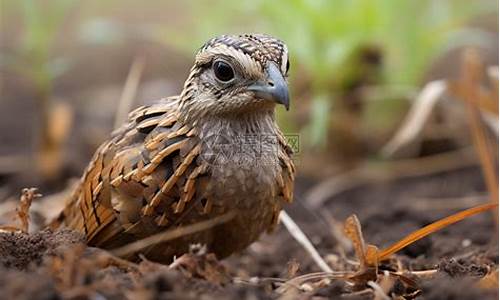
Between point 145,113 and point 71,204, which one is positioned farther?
point 71,204

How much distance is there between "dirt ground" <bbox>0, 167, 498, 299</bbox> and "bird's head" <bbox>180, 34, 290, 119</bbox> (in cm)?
62

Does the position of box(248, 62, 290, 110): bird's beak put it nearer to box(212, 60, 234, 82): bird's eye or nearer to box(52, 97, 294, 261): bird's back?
box(212, 60, 234, 82): bird's eye

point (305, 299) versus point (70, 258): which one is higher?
point (70, 258)

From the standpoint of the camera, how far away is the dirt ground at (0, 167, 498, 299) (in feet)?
7.93

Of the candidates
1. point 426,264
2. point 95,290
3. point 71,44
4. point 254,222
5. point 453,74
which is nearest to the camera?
point 95,290

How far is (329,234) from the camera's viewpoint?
4.76 metres

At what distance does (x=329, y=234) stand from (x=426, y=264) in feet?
3.41

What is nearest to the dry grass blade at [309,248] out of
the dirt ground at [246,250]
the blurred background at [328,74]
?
the dirt ground at [246,250]

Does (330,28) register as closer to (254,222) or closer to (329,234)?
(329,234)

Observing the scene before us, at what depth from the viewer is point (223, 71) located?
3461mm

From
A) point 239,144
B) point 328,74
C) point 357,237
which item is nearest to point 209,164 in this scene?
point 239,144

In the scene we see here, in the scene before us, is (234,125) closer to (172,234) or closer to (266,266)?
(172,234)

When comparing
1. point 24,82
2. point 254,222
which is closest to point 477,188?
point 254,222

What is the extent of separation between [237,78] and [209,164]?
0.34 m
